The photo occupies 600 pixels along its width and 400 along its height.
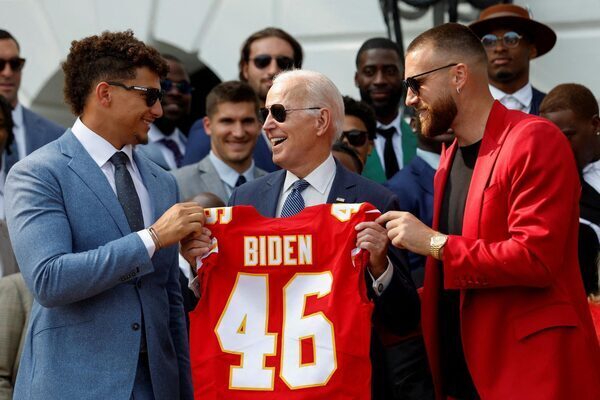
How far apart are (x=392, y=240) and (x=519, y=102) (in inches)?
113

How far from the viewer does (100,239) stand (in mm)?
4426

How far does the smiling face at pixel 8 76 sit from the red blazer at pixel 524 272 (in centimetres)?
448

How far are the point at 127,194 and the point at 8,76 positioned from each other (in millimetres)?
3648

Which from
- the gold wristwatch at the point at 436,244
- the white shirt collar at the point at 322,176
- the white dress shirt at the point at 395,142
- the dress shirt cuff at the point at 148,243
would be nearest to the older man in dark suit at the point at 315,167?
the white shirt collar at the point at 322,176

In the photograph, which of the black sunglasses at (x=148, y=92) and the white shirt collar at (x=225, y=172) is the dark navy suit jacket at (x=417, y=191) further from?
the black sunglasses at (x=148, y=92)

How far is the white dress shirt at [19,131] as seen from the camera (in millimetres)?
7514

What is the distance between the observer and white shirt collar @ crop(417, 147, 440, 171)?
6375 millimetres

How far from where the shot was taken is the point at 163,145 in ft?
27.2

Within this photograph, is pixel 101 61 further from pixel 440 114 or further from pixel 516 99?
pixel 516 99

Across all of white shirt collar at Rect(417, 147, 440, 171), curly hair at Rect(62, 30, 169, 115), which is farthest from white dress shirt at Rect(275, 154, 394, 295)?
white shirt collar at Rect(417, 147, 440, 171)

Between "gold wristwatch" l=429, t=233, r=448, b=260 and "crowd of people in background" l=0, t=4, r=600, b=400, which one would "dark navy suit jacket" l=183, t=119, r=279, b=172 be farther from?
"gold wristwatch" l=429, t=233, r=448, b=260

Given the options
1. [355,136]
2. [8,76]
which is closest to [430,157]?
[355,136]

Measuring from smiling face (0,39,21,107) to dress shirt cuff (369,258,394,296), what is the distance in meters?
4.26

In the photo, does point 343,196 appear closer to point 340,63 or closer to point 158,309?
point 158,309
